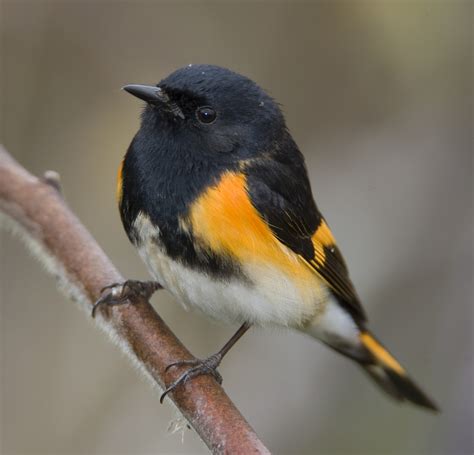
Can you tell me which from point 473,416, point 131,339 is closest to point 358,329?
point 473,416

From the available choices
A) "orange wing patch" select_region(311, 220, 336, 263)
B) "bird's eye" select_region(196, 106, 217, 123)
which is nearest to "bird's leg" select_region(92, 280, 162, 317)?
"bird's eye" select_region(196, 106, 217, 123)

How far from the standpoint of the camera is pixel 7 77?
5109mm

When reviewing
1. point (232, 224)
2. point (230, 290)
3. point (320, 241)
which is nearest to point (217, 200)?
point (232, 224)

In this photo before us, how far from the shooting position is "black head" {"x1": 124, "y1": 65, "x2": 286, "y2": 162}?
3.08 m

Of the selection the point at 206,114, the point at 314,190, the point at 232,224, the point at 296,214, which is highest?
the point at 206,114

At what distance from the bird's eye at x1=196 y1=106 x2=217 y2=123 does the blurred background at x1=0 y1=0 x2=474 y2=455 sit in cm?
103

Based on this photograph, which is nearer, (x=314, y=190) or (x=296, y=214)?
(x=296, y=214)

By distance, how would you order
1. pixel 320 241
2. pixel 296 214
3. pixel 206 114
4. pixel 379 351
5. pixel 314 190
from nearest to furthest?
pixel 206 114 → pixel 296 214 → pixel 320 241 → pixel 379 351 → pixel 314 190

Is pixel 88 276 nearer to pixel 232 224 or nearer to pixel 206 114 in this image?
pixel 232 224

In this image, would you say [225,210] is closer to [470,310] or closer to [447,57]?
[470,310]

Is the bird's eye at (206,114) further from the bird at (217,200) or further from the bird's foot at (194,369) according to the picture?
the bird's foot at (194,369)

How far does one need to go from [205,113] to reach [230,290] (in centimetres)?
63

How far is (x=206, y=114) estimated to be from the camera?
312cm

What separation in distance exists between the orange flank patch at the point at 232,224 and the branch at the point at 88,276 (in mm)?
322
